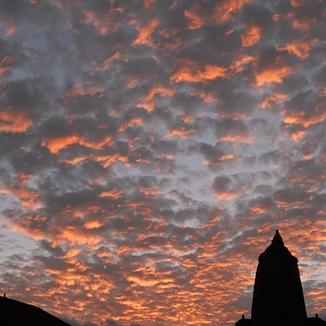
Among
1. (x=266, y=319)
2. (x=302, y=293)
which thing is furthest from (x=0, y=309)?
(x=302, y=293)

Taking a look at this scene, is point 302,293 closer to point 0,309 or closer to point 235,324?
point 235,324

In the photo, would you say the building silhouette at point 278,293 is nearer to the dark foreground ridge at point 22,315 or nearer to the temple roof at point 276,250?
the temple roof at point 276,250

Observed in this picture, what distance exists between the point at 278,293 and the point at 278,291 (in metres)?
0.24

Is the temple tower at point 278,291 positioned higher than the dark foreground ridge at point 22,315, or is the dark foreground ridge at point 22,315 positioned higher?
the temple tower at point 278,291

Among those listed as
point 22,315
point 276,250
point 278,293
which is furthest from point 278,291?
point 22,315

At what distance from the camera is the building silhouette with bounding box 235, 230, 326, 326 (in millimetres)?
68938

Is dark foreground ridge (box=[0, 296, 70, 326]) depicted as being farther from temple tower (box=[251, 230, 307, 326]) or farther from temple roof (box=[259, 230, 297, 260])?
temple roof (box=[259, 230, 297, 260])

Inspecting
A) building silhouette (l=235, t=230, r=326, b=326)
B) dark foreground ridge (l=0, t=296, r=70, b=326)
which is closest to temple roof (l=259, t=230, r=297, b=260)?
building silhouette (l=235, t=230, r=326, b=326)

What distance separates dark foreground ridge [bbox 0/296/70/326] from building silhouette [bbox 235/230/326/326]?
22702mm

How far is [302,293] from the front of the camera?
71.8 metres

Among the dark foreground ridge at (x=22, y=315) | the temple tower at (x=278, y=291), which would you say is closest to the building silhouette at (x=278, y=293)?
the temple tower at (x=278, y=291)

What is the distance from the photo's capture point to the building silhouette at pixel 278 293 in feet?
226

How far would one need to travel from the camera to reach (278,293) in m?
70.1

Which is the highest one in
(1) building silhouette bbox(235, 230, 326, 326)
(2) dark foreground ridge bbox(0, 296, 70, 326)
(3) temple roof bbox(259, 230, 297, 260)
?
(3) temple roof bbox(259, 230, 297, 260)
